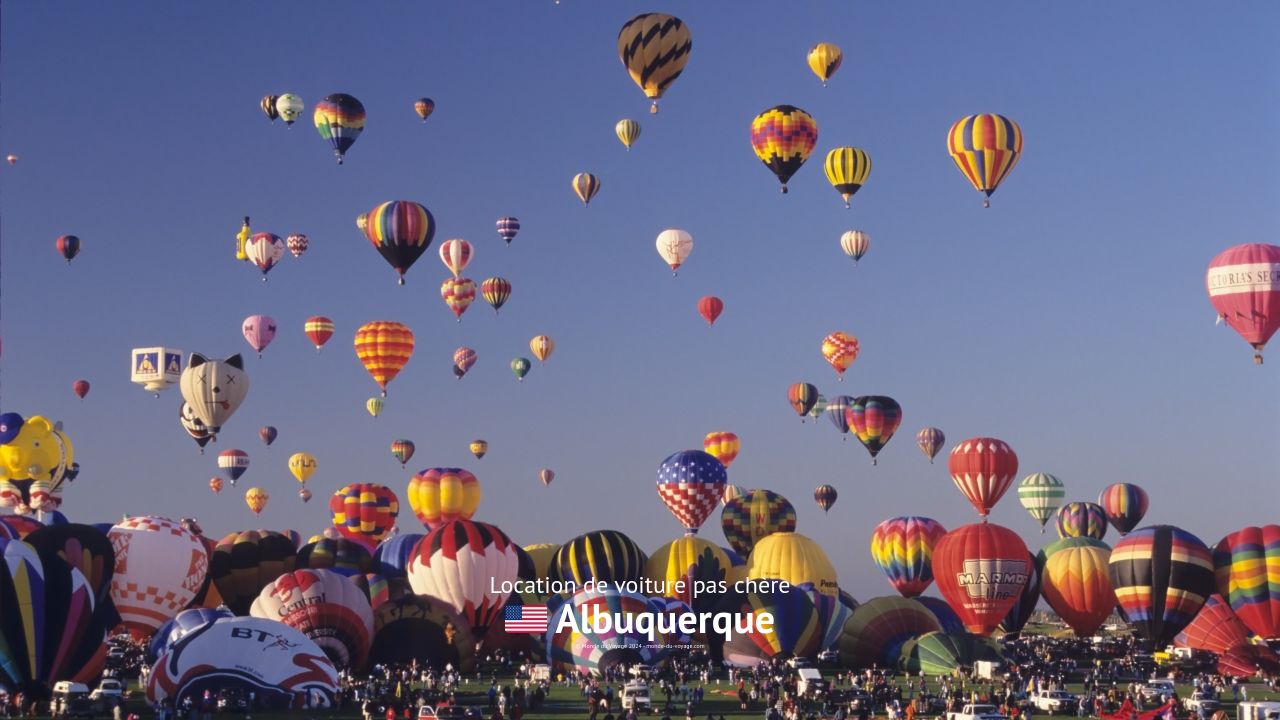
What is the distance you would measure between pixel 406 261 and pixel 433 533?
11.3 meters

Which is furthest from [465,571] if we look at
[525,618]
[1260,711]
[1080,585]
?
[1260,711]

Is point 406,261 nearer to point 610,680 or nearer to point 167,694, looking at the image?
point 610,680

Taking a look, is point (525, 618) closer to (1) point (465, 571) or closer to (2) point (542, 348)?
(1) point (465, 571)

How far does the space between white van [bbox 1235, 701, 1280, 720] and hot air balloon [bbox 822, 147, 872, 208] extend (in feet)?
88.1

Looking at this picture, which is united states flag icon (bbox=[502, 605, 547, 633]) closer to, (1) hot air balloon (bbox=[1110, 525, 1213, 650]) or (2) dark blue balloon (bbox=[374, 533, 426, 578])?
(2) dark blue balloon (bbox=[374, 533, 426, 578])

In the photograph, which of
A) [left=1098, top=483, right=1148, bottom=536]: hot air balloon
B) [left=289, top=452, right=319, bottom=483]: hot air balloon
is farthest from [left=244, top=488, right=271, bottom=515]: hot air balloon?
[left=1098, top=483, right=1148, bottom=536]: hot air balloon

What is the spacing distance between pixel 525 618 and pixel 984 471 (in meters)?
18.6

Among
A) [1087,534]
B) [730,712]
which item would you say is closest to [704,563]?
[730,712]

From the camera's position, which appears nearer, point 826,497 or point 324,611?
point 324,611

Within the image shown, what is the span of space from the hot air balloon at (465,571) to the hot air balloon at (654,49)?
45.1ft

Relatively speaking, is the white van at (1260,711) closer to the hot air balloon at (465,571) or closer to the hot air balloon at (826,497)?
the hot air balloon at (465,571)

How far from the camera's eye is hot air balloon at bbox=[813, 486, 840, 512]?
72125mm

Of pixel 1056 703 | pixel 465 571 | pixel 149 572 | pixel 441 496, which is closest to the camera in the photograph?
pixel 1056 703

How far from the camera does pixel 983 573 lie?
1858 inches
